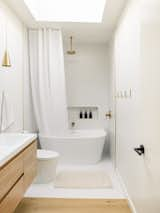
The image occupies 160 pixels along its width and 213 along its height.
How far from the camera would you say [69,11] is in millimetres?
3287

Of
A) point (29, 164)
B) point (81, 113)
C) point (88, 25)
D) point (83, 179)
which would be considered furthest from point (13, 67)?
point (81, 113)

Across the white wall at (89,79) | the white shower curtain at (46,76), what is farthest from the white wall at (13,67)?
the white wall at (89,79)

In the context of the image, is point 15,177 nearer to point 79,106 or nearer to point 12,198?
point 12,198

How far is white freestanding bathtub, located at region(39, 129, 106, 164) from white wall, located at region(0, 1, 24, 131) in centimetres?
70

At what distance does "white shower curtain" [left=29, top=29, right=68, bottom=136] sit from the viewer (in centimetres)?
367

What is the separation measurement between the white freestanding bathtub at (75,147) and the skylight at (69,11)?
1.90 metres

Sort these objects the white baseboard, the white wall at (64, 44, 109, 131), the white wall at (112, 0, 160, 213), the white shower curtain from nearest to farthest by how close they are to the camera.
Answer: the white wall at (112, 0, 160, 213) < the white baseboard < the white shower curtain < the white wall at (64, 44, 109, 131)

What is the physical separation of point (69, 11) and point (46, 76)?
1081 millimetres

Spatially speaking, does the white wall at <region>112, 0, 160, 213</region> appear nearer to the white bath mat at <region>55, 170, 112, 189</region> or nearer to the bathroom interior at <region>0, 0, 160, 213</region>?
the bathroom interior at <region>0, 0, 160, 213</region>

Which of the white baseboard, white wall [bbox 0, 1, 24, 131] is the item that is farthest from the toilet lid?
the white baseboard

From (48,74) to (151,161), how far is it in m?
2.58

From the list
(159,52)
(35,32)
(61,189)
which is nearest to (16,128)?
(61,189)

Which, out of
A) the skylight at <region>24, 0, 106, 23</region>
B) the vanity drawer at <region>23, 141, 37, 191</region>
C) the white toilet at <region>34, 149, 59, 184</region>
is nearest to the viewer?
the vanity drawer at <region>23, 141, 37, 191</region>

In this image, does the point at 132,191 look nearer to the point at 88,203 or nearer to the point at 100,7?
the point at 88,203
